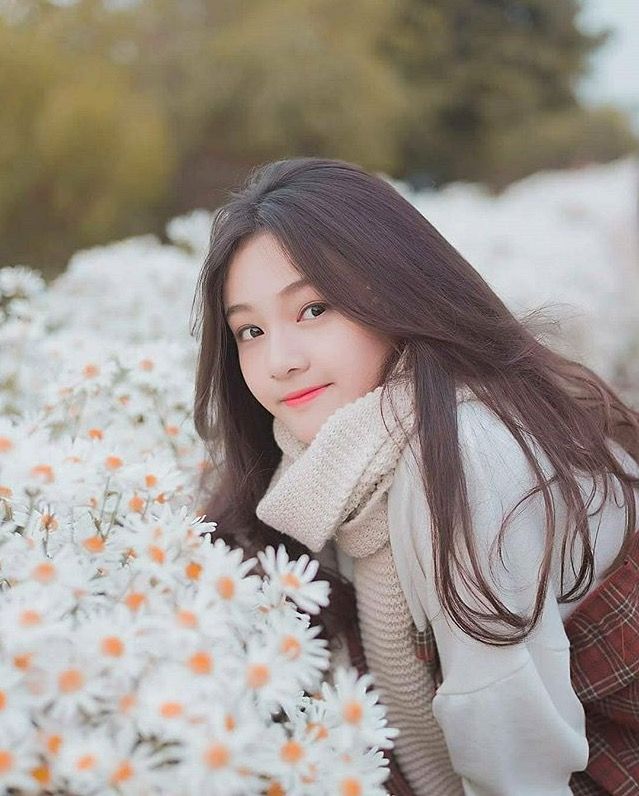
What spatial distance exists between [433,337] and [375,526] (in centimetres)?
30

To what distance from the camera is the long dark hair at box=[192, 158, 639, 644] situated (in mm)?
1268

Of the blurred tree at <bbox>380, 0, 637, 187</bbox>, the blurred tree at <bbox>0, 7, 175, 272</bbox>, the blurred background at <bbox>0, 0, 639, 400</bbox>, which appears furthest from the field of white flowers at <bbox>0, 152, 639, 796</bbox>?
the blurred tree at <bbox>380, 0, 637, 187</bbox>

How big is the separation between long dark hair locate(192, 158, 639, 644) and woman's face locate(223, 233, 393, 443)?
0.9 inches

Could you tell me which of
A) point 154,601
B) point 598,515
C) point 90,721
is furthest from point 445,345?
point 90,721

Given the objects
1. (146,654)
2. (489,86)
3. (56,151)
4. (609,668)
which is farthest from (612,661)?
(489,86)

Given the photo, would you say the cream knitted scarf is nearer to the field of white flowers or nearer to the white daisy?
the field of white flowers

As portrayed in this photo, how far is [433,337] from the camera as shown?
141 cm

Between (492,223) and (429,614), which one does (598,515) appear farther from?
(492,223)

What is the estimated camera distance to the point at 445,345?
143 cm

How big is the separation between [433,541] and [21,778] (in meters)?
0.64

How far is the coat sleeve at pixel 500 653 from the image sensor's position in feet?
4.15

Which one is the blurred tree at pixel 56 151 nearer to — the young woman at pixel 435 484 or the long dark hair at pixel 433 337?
the long dark hair at pixel 433 337

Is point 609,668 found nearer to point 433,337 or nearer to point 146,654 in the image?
point 433,337

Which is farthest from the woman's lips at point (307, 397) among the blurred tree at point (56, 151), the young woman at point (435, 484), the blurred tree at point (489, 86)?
the blurred tree at point (489, 86)
